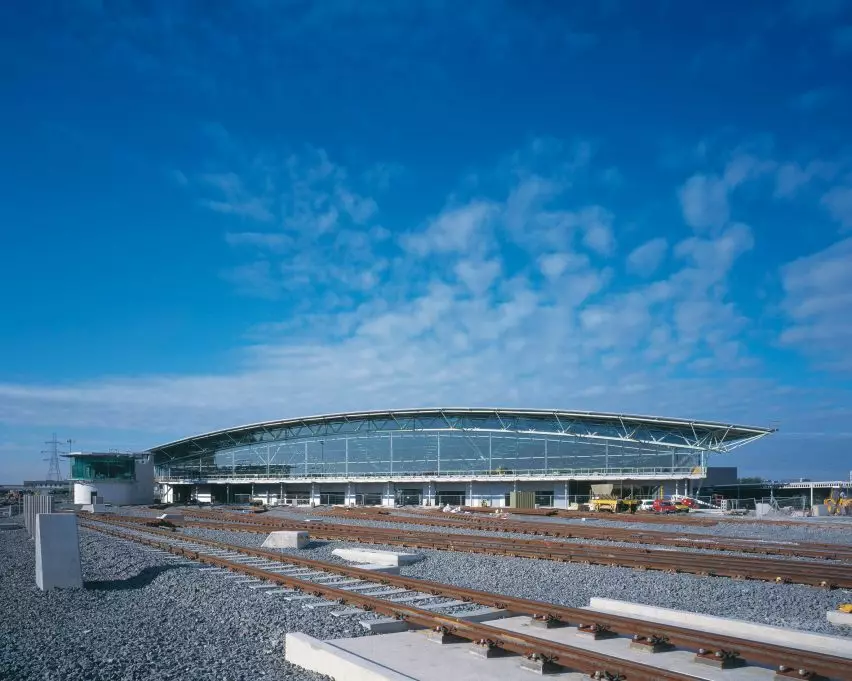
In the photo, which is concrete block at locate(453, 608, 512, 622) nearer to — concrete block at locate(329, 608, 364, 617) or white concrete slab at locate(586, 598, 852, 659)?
concrete block at locate(329, 608, 364, 617)

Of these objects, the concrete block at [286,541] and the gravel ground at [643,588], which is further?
the concrete block at [286,541]

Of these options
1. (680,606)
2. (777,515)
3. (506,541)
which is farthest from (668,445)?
(680,606)

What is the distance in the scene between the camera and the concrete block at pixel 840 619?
9.50 metres

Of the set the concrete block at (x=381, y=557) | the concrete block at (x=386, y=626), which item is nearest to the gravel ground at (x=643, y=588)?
the concrete block at (x=381, y=557)

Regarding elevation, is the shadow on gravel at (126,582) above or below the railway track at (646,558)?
above

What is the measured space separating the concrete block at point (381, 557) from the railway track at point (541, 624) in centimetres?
198

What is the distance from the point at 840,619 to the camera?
958 centimetres

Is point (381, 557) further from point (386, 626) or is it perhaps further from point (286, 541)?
point (386, 626)

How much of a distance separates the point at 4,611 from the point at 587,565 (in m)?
11.3

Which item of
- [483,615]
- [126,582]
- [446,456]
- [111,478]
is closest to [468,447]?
[446,456]

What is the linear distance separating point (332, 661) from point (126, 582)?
854 centimetres

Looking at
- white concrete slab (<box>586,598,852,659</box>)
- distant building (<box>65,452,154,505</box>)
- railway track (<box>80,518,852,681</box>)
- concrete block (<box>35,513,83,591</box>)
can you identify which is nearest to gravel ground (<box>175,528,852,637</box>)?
white concrete slab (<box>586,598,852,659</box>)

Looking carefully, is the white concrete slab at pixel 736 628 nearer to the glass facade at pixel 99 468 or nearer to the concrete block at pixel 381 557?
the concrete block at pixel 381 557

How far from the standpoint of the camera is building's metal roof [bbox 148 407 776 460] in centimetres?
5109
